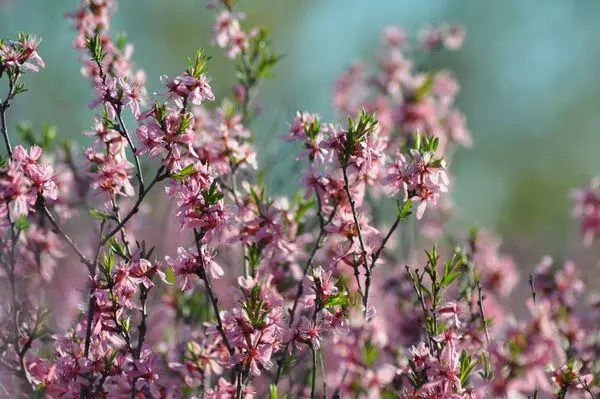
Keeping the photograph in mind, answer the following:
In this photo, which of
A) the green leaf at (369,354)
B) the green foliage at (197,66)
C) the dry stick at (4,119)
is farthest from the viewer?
the green leaf at (369,354)

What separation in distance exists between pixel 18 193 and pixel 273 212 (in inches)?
35.1

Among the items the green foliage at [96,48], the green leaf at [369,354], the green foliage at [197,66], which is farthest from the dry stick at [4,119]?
the green leaf at [369,354]

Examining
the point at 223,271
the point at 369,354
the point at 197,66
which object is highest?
the point at 197,66

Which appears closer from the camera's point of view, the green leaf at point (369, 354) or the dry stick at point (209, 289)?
the dry stick at point (209, 289)

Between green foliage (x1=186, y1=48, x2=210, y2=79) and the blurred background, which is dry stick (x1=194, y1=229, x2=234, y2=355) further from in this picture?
the blurred background

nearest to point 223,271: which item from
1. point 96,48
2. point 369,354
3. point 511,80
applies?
point 369,354

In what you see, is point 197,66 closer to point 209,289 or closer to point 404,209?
point 209,289

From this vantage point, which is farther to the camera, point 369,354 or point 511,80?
point 511,80

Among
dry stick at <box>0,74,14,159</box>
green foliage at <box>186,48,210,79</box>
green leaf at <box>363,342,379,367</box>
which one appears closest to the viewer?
dry stick at <box>0,74,14,159</box>

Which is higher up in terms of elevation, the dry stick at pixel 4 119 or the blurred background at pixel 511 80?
the blurred background at pixel 511 80

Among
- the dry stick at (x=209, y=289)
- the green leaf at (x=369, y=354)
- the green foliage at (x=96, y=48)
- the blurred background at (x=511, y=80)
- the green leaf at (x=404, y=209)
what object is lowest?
the dry stick at (x=209, y=289)

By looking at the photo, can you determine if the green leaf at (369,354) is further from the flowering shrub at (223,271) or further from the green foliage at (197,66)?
the green foliage at (197,66)

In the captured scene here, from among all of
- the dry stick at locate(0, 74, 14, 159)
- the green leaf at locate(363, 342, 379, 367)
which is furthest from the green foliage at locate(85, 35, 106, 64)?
the green leaf at locate(363, 342, 379, 367)

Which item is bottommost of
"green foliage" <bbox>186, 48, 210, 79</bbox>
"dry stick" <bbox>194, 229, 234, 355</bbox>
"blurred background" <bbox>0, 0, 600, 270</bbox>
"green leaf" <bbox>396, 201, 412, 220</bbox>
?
"dry stick" <bbox>194, 229, 234, 355</bbox>
